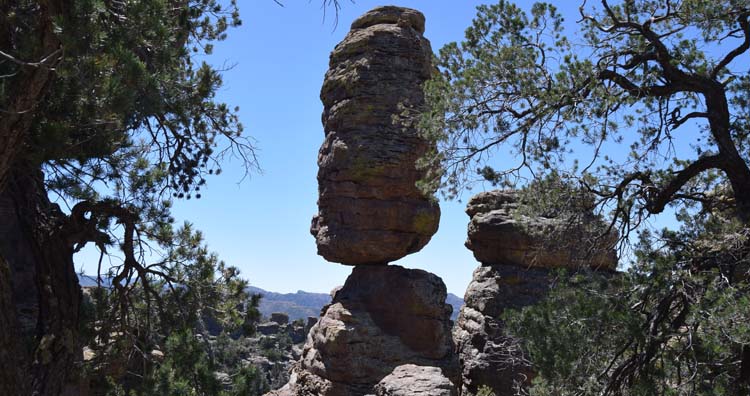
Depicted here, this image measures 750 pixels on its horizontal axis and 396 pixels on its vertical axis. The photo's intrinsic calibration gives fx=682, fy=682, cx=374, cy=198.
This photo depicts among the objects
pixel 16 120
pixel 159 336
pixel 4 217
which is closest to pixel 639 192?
pixel 159 336

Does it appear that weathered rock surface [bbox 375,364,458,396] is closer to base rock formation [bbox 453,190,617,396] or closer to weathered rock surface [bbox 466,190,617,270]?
base rock formation [bbox 453,190,617,396]

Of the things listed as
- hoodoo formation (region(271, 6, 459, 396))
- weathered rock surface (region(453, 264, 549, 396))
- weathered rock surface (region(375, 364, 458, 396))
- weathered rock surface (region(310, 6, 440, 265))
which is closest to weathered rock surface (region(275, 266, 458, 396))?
hoodoo formation (region(271, 6, 459, 396))

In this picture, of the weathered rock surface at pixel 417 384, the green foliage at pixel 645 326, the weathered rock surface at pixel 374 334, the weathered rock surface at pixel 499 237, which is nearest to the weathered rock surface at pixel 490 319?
the weathered rock surface at pixel 499 237

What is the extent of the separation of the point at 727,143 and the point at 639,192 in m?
1.04

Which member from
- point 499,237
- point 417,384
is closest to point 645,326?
point 417,384

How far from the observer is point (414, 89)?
18.0 metres

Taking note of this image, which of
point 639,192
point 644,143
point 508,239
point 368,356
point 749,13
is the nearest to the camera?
point 749,13

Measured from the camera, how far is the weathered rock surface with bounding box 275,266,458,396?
1616cm

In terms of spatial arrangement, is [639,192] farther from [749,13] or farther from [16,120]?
[16,120]

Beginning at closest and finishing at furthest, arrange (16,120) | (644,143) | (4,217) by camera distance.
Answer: (16,120), (644,143), (4,217)

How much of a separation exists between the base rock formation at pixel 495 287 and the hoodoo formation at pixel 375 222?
1.24 metres

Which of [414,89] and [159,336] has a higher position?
[414,89]

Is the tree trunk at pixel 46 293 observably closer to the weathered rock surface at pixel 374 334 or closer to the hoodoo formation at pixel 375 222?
the weathered rock surface at pixel 374 334

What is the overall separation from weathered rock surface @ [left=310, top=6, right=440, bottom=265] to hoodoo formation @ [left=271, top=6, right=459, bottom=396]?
1.0 inches
